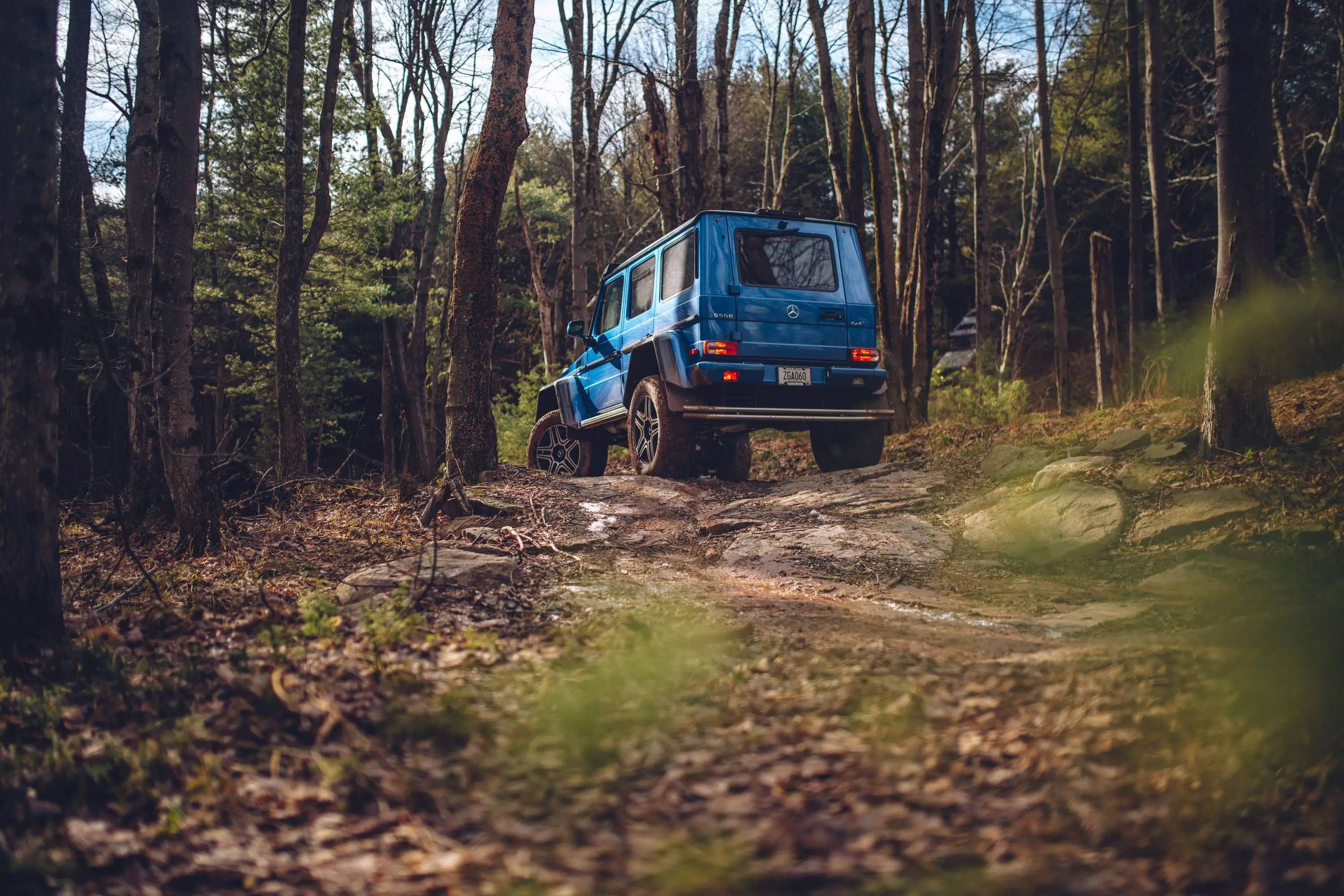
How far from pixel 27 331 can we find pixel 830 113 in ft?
38.1

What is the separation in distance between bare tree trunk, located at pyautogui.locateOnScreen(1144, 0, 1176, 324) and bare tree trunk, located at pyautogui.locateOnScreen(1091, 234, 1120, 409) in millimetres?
1210

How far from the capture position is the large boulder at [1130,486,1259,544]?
17.8 ft

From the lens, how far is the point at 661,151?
14641 millimetres

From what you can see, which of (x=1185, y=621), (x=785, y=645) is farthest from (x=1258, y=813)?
(x=1185, y=621)

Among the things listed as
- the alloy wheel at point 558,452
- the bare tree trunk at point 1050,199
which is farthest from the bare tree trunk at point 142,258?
the bare tree trunk at point 1050,199

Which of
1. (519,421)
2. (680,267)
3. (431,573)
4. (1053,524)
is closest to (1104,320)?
(680,267)

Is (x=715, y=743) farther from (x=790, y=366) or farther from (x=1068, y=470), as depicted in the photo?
(x=790, y=366)

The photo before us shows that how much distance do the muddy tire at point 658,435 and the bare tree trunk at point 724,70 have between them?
7.73m

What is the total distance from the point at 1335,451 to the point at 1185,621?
103 inches

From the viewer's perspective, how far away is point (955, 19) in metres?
11.5

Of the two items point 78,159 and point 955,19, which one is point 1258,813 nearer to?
point 955,19

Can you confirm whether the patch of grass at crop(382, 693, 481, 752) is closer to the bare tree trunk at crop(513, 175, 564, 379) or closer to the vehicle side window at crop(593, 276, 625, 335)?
the vehicle side window at crop(593, 276, 625, 335)

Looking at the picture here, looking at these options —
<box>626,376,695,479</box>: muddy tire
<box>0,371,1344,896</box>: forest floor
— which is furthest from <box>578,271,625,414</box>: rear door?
<box>0,371,1344,896</box>: forest floor

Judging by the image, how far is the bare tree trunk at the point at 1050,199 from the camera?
17750mm
